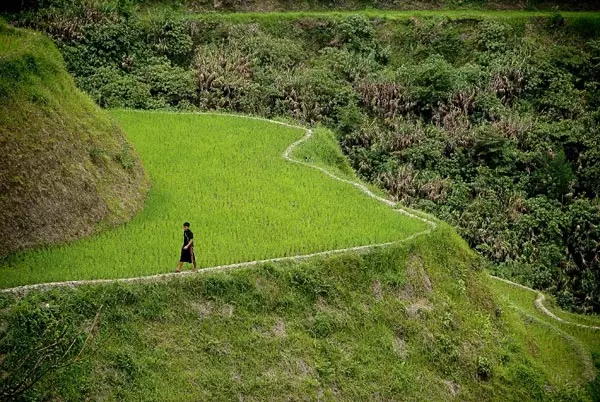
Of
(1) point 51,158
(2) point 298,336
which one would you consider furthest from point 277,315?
(1) point 51,158

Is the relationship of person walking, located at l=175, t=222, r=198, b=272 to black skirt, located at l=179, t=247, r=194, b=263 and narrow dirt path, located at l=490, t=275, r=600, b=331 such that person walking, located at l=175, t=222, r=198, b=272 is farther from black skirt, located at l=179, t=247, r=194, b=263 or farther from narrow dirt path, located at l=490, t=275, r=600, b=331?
narrow dirt path, located at l=490, t=275, r=600, b=331

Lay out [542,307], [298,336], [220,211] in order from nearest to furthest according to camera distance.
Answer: [298,336] → [220,211] → [542,307]

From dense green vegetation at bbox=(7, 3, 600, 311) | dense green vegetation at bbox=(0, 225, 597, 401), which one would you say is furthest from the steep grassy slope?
dense green vegetation at bbox=(7, 3, 600, 311)

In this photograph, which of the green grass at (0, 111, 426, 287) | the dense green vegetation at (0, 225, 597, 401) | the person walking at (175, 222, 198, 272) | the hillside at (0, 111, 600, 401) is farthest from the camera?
the green grass at (0, 111, 426, 287)

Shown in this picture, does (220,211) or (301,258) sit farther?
(220,211)

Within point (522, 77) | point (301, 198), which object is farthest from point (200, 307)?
point (522, 77)

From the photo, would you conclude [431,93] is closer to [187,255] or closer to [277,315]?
[277,315]
